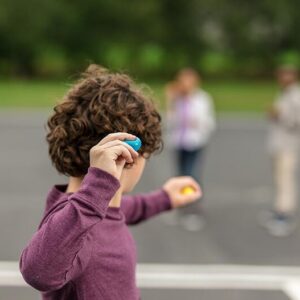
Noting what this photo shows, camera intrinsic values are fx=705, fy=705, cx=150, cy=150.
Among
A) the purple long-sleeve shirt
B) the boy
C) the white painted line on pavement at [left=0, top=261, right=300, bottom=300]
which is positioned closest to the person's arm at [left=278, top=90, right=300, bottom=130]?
the white painted line on pavement at [left=0, top=261, right=300, bottom=300]

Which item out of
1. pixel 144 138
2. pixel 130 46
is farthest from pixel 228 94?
pixel 144 138

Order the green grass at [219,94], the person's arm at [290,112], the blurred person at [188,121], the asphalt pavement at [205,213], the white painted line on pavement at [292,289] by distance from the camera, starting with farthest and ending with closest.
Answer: the green grass at [219,94] < the blurred person at [188,121] < the person's arm at [290,112] < the asphalt pavement at [205,213] < the white painted line on pavement at [292,289]

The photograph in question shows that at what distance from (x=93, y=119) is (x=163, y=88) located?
1283 inches

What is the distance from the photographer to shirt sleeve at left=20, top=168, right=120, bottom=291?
1.92 meters

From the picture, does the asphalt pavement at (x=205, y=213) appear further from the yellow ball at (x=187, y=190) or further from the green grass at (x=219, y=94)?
the green grass at (x=219, y=94)

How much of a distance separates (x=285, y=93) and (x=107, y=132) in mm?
6052

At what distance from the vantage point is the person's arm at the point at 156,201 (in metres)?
2.83

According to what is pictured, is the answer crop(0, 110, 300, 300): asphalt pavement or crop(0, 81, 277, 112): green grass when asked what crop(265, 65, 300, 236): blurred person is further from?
crop(0, 81, 277, 112): green grass

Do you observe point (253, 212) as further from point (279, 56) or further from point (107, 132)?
point (279, 56)

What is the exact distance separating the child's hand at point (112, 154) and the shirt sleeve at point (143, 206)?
0.79 m

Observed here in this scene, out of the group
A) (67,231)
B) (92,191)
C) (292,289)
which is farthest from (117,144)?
(292,289)

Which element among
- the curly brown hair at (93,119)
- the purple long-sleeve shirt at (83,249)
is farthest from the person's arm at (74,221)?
the curly brown hair at (93,119)

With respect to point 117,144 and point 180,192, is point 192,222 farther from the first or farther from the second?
point 117,144

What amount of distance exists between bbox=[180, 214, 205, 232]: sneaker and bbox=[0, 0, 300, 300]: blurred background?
4.0 inches
